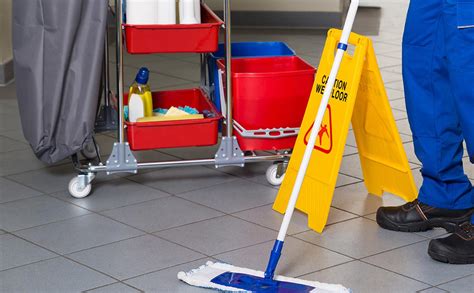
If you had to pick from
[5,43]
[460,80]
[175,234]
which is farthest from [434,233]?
[5,43]

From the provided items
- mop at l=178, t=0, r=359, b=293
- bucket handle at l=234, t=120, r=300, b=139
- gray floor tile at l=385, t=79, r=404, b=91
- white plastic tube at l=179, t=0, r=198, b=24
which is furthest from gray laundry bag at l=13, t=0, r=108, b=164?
gray floor tile at l=385, t=79, r=404, b=91

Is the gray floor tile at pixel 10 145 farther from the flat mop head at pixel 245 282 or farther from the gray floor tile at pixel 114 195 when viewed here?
the flat mop head at pixel 245 282

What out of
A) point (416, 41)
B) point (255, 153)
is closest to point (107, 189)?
point (255, 153)

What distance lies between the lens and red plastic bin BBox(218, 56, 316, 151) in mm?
3301

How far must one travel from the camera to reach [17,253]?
276 centimetres

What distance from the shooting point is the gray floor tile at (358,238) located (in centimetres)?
283

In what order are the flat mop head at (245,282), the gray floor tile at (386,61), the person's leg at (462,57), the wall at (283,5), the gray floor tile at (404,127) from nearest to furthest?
the flat mop head at (245,282), the person's leg at (462,57), the gray floor tile at (404,127), the gray floor tile at (386,61), the wall at (283,5)

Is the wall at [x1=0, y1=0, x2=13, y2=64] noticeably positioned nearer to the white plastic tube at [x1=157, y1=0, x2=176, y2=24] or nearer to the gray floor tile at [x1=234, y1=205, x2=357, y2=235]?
the white plastic tube at [x1=157, y1=0, x2=176, y2=24]

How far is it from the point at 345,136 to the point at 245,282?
0.71 meters

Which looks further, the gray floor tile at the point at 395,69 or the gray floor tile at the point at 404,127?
the gray floor tile at the point at 395,69

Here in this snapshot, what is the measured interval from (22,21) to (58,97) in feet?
0.94

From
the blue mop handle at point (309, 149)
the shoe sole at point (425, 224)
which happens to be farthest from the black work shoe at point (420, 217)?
the blue mop handle at point (309, 149)

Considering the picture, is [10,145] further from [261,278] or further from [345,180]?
[261,278]

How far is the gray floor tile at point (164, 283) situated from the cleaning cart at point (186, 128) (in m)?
0.75
